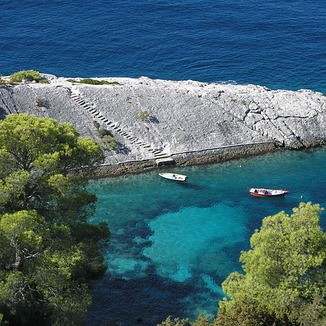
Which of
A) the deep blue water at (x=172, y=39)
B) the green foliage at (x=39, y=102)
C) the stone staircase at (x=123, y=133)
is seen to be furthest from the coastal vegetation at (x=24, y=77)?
the deep blue water at (x=172, y=39)

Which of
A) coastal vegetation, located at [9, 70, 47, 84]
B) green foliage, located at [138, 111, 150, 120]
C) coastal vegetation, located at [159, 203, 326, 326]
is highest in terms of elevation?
coastal vegetation, located at [9, 70, 47, 84]

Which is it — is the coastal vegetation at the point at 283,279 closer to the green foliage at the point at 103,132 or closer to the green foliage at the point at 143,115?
the green foliage at the point at 103,132

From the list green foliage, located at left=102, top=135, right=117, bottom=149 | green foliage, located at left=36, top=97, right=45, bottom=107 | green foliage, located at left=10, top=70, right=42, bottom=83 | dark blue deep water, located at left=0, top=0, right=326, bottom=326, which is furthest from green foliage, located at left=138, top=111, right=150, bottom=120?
green foliage, located at left=10, top=70, right=42, bottom=83

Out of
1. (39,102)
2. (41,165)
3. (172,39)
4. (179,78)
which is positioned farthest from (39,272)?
(172,39)

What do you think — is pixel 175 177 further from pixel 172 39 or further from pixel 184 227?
pixel 172 39

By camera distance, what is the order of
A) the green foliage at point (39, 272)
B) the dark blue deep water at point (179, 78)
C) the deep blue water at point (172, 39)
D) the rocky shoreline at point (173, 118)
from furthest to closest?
1. the deep blue water at point (172, 39)
2. the rocky shoreline at point (173, 118)
3. the dark blue deep water at point (179, 78)
4. the green foliage at point (39, 272)

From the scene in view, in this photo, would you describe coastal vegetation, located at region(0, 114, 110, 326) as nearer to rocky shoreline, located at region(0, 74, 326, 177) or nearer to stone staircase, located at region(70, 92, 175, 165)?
rocky shoreline, located at region(0, 74, 326, 177)

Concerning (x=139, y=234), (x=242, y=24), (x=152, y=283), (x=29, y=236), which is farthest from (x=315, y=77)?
(x=29, y=236)
